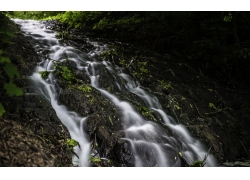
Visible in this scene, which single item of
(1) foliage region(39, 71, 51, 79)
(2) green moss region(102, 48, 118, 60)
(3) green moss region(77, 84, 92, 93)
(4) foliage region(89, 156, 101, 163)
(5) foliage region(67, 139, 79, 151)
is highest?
(2) green moss region(102, 48, 118, 60)

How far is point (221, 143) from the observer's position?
4324 mm

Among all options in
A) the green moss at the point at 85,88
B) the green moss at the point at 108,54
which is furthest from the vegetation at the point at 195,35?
the green moss at the point at 85,88

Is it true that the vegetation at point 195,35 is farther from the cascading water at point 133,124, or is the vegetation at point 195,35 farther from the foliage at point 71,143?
the foliage at point 71,143

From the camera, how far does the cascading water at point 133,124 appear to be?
3.34 meters

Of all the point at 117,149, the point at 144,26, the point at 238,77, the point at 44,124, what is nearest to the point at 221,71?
the point at 238,77

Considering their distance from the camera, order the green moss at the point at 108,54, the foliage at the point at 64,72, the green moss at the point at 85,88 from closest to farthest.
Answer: the green moss at the point at 85,88 < the foliage at the point at 64,72 < the green moss at the point at 108,54

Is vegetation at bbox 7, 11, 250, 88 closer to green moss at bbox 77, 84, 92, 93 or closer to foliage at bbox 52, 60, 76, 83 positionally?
foliage at bbox 52, 60, 76, 83

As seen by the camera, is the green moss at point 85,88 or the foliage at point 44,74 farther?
the foliage at point 44,74

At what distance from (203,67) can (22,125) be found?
537 cm

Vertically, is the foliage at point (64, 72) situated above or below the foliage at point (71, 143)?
above

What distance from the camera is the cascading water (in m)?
3.34

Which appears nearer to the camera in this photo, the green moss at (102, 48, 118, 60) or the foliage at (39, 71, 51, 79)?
the foliage at (39, 71, 51, 79)

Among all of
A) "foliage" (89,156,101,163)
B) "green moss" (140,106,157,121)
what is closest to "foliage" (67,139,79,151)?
"foliage" (89,156,101,163)
